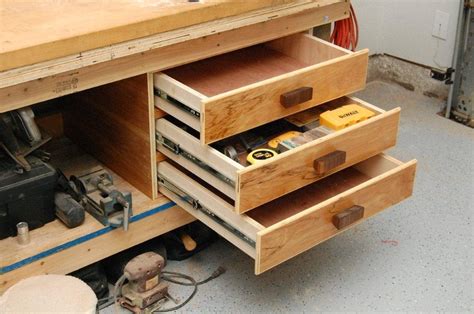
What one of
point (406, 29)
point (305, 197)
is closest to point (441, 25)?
point (406, 29)

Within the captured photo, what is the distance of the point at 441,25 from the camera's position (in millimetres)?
2984

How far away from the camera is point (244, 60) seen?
82.1 inches

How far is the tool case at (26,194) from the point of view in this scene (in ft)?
5.54

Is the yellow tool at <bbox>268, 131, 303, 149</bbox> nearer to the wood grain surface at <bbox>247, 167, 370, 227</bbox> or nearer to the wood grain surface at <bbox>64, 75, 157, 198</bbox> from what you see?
the wood grain surface at <bbox>247, 167, 370, 227</bbox>

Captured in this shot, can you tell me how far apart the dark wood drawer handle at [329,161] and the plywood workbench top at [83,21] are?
0.42 metres

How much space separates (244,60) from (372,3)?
123cm

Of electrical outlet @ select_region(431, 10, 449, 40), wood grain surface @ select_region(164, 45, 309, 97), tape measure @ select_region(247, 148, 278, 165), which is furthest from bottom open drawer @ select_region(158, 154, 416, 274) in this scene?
electrical outlet @ select_region(431, 10, 449, 40)

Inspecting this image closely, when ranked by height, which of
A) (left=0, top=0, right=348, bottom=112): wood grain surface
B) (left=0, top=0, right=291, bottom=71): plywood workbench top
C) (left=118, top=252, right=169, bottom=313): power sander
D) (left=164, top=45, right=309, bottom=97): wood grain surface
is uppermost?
(left=0, top=0, right=291, bottom=71): plywood workbench top

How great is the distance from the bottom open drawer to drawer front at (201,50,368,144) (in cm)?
19

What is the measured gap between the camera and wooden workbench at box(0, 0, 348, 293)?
1.52 m

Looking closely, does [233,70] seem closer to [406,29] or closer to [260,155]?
[260,155]

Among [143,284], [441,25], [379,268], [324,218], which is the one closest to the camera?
[324,218]

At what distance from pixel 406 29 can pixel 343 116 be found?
4.66 feet

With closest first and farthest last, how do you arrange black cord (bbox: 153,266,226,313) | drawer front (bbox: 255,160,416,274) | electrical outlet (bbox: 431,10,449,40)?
drawer front (bbox: 255,160,416,274), black cord (bbox: 153,266,226,313), electrical outlet (bbox: 431,10,449,40)
